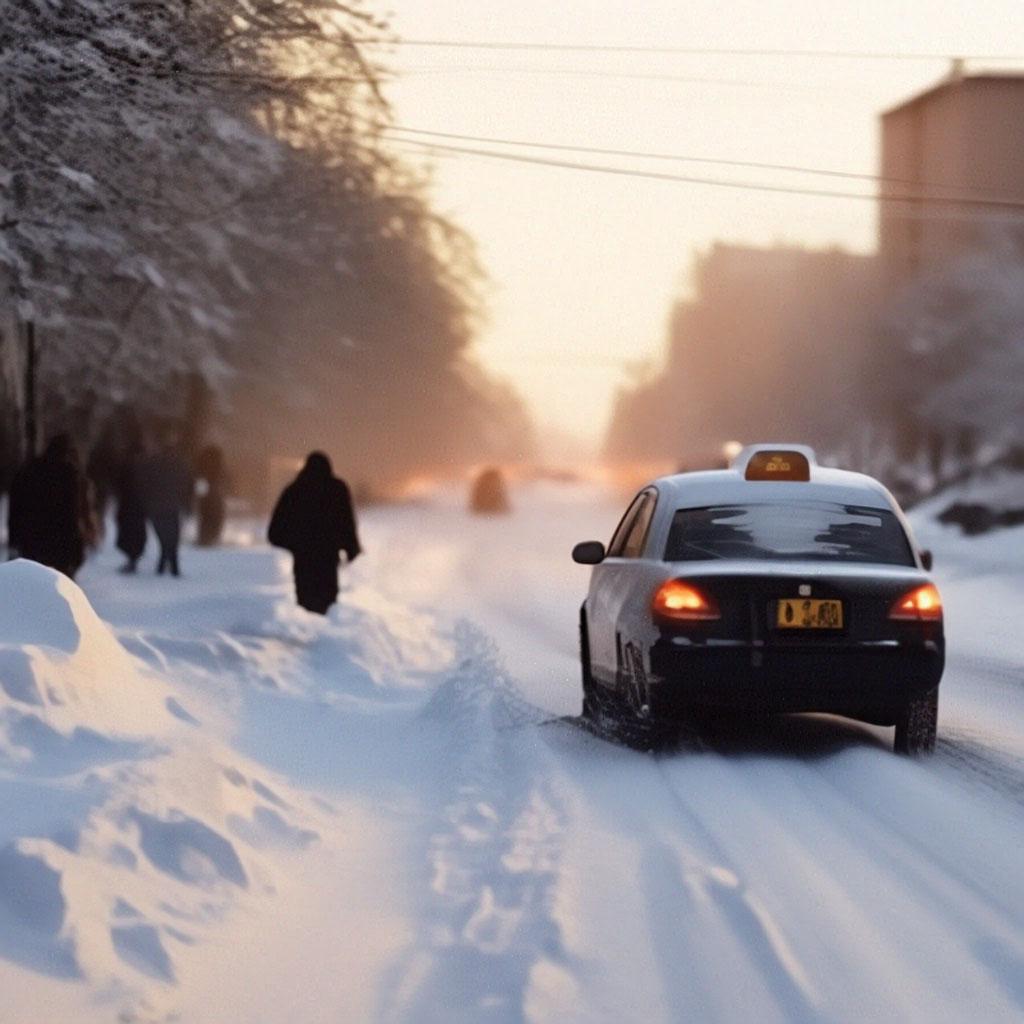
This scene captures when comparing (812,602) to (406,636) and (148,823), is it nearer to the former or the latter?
(148,823)

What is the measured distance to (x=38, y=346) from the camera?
23.5 metres

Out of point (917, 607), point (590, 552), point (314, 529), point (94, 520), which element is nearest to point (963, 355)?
point (94, 520)

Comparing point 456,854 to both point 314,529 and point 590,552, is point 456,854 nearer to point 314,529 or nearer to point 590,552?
point 590,552

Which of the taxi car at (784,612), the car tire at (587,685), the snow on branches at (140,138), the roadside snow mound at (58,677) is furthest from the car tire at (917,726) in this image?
the snow on branches at (140,138)

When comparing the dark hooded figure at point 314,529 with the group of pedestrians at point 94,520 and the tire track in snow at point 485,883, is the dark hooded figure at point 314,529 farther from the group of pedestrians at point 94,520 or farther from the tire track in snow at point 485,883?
→ the tire track in snow at point 485,883

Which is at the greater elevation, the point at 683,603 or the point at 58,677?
the point at 683,603

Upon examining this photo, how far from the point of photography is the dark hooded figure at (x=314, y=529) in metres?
18.4

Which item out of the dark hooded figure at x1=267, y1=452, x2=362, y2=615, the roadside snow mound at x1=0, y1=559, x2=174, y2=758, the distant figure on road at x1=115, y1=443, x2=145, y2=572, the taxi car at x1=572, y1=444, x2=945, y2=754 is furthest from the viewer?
the distant figure on road at x1=115, y1=443, x2=145, y2=572

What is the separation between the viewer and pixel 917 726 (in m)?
10.5

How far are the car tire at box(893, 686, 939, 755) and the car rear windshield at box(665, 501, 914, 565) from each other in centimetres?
77

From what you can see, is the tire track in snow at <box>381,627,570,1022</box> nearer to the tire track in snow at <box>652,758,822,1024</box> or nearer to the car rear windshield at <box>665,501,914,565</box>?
the tire track in snow at <box>652,758,822,1024</box>

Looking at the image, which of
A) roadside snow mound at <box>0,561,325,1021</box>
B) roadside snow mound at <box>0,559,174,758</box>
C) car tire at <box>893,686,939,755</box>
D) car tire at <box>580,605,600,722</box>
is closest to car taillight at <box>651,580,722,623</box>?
car tire at <box>893,686,939,755</box>

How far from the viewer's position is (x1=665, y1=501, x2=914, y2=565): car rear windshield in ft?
35.0

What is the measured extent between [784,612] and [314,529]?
891 cm
